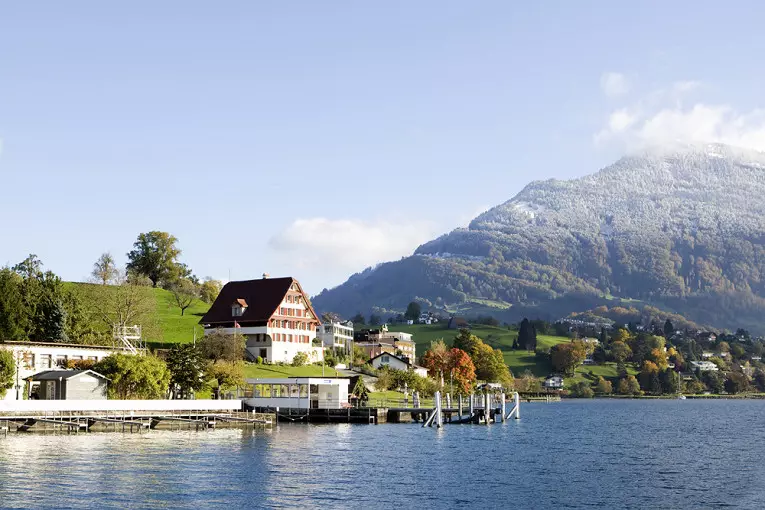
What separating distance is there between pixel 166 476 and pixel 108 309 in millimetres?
86390

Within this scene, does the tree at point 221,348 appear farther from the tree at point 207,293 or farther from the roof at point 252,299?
the tree at point 207,293

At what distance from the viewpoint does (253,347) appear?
15000cm

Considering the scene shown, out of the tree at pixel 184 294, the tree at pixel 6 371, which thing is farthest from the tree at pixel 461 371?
the tree at pixel 6 371

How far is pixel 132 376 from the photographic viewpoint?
332 feet

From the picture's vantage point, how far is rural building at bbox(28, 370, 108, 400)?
9650 cm

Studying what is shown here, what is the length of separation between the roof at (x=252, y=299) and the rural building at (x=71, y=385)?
2089 inches

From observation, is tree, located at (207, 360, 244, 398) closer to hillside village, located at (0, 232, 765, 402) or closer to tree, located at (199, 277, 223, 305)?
hillside village, located at (0, 232, 765, 402)

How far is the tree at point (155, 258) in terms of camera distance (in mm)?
192625

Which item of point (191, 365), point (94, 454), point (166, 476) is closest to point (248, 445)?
point (94, 454)

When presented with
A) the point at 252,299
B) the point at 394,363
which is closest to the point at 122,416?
the point at 252,299

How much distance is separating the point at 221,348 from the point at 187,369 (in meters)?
25.7

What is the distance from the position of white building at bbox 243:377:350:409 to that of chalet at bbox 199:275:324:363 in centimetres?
2552

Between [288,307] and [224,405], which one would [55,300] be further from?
[288,307]

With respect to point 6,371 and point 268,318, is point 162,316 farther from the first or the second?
point 6,371
